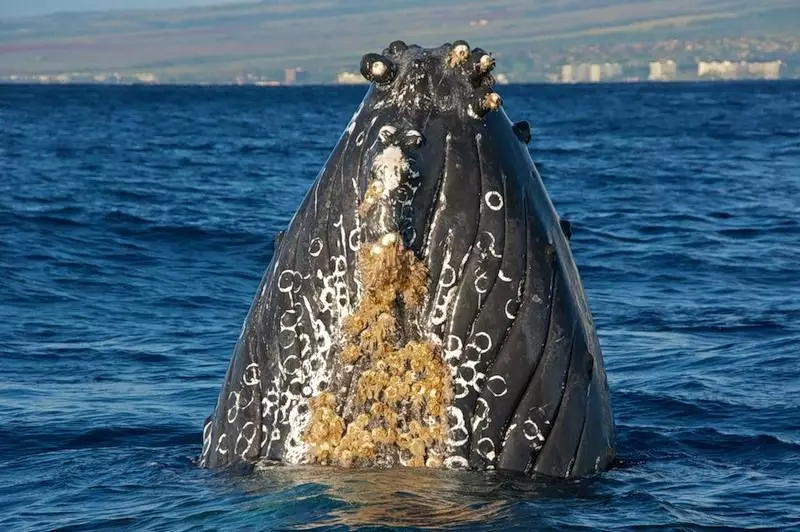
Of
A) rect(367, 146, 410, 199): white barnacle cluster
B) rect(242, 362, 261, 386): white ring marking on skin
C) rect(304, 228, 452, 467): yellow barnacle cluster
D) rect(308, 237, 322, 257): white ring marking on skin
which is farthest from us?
rect(242, 362, 261, 386): white ring marking on skin

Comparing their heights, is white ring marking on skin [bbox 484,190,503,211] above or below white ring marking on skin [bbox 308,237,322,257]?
above

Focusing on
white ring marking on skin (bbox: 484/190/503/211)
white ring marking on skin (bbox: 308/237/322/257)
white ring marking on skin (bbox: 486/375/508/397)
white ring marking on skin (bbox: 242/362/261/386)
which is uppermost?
white ring marking on skin (bbox: 484/190/503/211)

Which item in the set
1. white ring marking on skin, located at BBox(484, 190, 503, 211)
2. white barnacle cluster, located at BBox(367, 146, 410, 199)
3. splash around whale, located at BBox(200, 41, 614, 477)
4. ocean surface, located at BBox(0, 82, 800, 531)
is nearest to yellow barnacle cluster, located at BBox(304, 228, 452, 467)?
splash around whale, located at BBox(200, 41, 614, 477)

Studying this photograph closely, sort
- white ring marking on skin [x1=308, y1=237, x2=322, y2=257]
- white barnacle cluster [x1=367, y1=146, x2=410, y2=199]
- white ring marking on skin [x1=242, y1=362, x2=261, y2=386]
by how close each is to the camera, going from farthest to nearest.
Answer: white ring marking on skin [x1=242, y1=362, x2=261, y2=386] → white ring marking on skin [x1=308, y1=237, x2=322, y2=257] → white barnacle cluster [x1=367, y1=146, x2=410, y2=199]

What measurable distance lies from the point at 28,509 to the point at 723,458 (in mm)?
4048

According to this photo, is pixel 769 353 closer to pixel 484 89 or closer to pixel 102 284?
pixel 484 89

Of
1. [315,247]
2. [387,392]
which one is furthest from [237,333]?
[387,392]

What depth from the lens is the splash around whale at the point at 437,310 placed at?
21.5 feet

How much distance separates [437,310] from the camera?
6578mm

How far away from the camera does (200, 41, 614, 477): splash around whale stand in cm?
655

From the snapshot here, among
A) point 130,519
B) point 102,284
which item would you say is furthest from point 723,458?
point 102,284

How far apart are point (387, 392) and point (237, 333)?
29.2 ft

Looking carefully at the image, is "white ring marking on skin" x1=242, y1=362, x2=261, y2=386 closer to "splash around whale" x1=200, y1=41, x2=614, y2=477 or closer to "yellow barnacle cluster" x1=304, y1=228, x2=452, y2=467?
"splash around whale" x1=200, y1=41, x2=614, y2=477

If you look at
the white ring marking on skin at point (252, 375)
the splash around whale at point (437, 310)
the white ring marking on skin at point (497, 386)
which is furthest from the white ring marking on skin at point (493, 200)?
the white ring marking on skin at point (252, 375)
